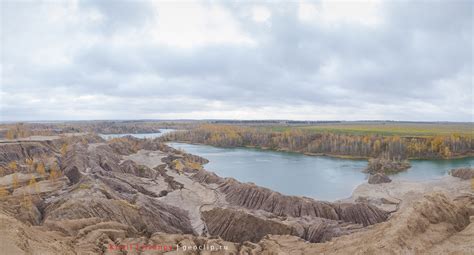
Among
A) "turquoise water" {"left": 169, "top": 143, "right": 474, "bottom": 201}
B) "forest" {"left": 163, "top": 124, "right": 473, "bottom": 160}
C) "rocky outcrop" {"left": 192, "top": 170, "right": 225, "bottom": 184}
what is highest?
"forest" {"left": 163, "top": 124, "right": 473, "bottom": 160}

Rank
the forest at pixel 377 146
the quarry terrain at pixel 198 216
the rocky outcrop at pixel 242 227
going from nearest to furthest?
the quarry terrain at pixel 198 216
the rocky outcrop at pixel 242 227
the forest at pixel 377 146

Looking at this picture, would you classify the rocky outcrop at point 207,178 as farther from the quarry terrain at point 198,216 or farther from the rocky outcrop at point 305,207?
the rocky outcrop at point 305,207

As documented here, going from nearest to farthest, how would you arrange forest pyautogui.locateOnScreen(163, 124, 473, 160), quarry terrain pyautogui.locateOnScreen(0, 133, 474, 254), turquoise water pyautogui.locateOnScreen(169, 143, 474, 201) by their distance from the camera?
quarry terrain pyautogui.locateOnScreen(0, 133, 474, 254), turquoise water pyautogui.locateOnScreen(169, 143, 474, 201), forest pyautogui.locateOnScreen(163, 124, 473, 160)

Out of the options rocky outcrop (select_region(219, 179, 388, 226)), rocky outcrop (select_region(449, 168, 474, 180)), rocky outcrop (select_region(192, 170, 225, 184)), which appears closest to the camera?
rocky outcrop (select_region(219, 179, 388, 226))

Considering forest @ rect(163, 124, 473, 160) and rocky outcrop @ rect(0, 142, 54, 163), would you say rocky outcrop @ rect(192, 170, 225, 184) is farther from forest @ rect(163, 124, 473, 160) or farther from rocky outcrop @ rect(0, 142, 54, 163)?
forest @ rect(163, 124, 473, 160)

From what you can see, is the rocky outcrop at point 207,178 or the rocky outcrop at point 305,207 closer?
the rocky outcrop at point 305,207

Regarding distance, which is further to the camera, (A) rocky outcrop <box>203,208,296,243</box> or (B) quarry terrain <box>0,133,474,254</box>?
(A) rocky outcrop <box>203,208,296,243</box>

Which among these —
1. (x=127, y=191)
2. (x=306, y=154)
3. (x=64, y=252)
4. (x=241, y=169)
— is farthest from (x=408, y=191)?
(x=306, y=154)

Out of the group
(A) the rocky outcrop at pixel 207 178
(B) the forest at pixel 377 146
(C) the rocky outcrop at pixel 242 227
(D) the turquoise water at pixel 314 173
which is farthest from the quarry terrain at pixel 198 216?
(B) the forest at pixel 377 146

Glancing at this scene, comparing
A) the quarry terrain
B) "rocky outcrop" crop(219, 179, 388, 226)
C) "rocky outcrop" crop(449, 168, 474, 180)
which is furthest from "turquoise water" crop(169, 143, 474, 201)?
"rocky outcrop" crop(219, 179, 388, 226)

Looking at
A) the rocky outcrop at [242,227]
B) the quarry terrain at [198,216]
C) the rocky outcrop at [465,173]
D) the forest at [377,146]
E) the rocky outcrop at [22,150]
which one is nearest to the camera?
the quarry terrain at [198,216]
